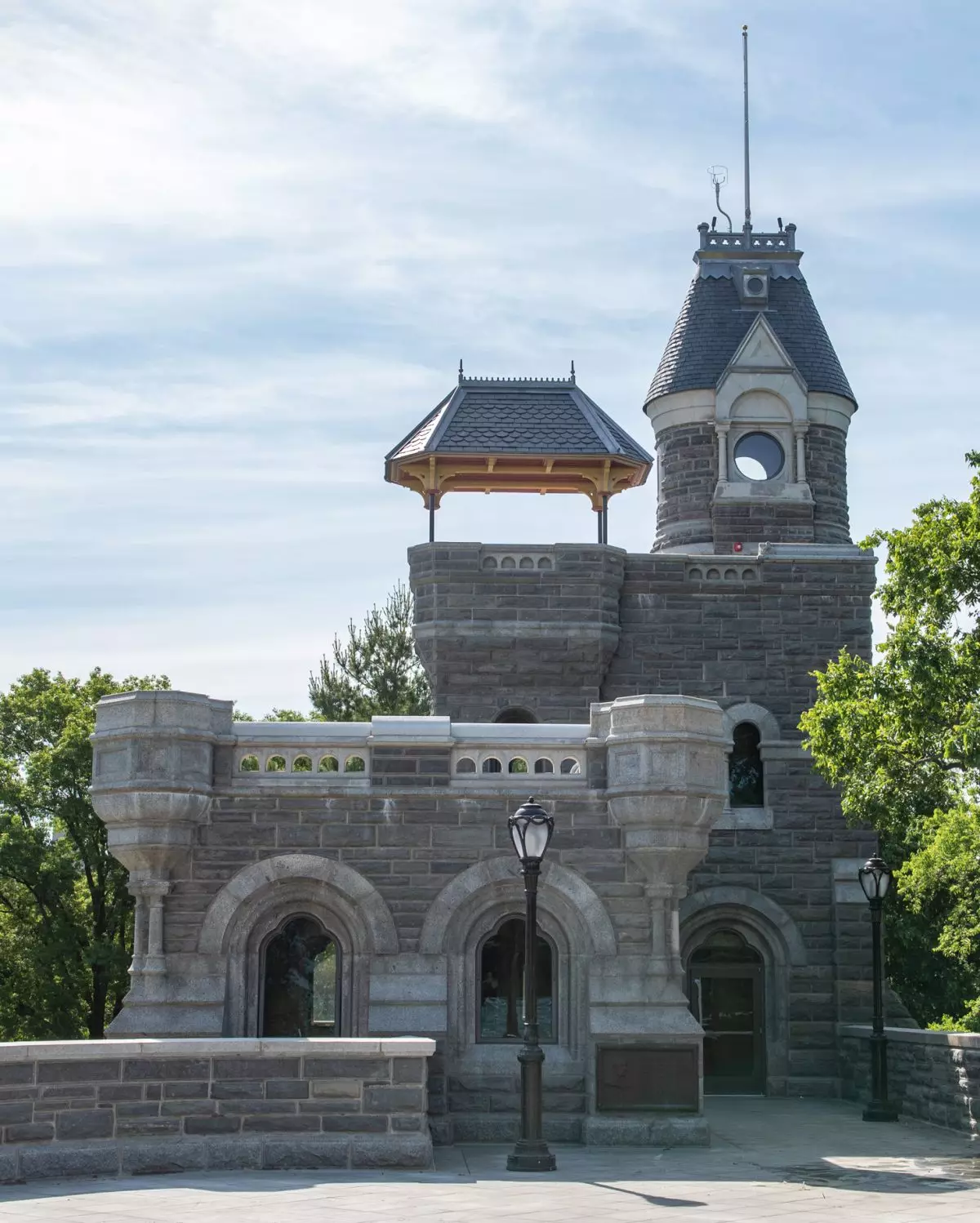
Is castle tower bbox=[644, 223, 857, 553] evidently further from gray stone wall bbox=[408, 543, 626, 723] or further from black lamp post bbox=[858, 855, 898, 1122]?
black lamp post bbox=[858, 855, 898, 1122]

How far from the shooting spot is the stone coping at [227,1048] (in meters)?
14.3

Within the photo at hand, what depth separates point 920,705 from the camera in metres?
19.3

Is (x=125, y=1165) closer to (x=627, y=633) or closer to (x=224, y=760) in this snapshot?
(x=224, y=760)

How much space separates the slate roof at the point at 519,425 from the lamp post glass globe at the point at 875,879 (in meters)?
6.55

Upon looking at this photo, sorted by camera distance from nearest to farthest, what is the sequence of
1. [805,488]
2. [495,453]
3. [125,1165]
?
[125,1165] < [495,453] < [805,488]

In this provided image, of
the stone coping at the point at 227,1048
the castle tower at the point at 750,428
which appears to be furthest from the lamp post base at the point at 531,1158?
the castle tower at the point at 750,428

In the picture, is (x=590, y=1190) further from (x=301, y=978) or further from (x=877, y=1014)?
(x=877, y=1014)

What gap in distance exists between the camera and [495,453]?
79.1 feet

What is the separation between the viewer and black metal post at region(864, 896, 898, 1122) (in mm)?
20453

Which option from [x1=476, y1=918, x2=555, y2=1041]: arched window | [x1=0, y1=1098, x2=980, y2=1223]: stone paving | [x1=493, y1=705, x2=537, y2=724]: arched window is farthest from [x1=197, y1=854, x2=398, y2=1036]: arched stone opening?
[x1=493, y1=705, x2=537, y2=724]: arched window

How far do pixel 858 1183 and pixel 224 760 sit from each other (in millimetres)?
7784

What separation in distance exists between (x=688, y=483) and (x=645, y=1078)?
41.3 feet

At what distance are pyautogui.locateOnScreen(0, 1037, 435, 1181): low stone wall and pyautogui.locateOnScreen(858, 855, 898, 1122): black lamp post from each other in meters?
7.62

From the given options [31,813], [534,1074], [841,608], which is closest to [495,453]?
[841,608]
